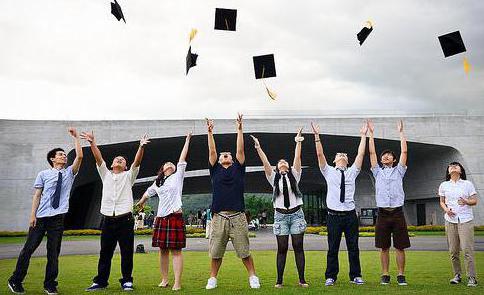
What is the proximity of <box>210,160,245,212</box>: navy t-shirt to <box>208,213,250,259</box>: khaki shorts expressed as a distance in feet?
0.41

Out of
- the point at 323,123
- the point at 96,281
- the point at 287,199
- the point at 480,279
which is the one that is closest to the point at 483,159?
the point at 323,123

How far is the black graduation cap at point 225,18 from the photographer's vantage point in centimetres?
763

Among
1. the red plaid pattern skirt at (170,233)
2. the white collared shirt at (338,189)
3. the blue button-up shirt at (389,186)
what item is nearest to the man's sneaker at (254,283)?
the red plaid pattern skirt at (170,233)

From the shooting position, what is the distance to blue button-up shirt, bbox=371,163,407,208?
5.84m

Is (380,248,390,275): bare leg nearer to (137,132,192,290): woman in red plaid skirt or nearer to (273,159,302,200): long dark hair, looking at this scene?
(273,159,302,200): long dark hair

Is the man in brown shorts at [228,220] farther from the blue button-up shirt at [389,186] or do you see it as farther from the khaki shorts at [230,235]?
the blue button-up shirt at [389,186]

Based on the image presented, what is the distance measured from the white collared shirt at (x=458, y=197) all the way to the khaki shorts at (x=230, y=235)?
2.82m

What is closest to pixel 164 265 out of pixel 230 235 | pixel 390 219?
pixel 230 235

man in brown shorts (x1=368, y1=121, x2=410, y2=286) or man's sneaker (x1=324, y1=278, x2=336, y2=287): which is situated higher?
man in brown shorts (x1=368, y1=121, x2=410, y2=286)

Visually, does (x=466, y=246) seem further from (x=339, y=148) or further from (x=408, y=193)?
(x=408, y=193)

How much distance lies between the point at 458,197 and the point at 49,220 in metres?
5.25

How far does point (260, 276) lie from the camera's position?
22.3 feet

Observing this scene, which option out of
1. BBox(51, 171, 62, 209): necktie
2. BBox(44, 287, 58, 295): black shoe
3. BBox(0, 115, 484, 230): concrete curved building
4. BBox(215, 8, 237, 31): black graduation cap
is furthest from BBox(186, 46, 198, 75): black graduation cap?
BBox(0, 115, 484, 230): concrete curved building

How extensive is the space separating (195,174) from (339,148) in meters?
14.3
